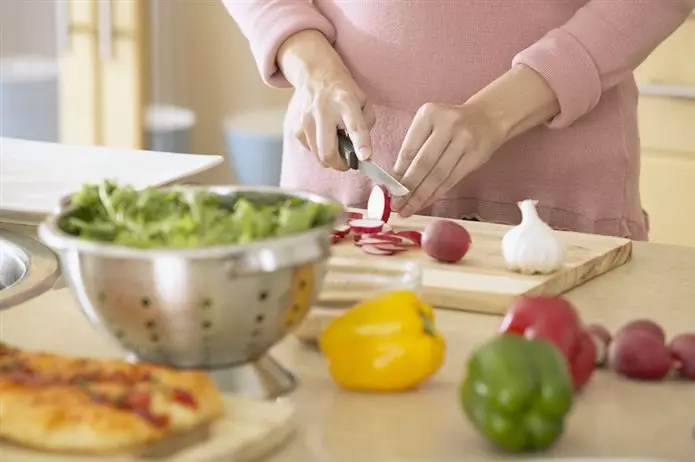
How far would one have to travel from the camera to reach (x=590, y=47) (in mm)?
1657

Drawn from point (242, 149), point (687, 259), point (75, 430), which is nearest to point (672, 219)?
point (242, 149)

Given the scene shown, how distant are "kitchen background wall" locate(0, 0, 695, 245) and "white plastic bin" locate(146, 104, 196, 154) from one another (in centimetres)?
3

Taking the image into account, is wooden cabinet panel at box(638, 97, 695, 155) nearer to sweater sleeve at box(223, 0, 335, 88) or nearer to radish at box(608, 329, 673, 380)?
sweater sleeve at box(223, 0, 335, 88)

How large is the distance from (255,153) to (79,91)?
0.55 metres

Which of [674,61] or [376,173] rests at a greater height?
[674,61]

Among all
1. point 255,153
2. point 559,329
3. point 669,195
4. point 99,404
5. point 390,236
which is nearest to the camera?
point 99,404

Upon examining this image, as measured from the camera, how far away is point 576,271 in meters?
1.37

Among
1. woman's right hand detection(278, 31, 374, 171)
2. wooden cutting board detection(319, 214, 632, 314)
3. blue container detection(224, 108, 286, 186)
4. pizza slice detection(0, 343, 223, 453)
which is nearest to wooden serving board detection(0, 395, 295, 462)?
pizza slice detection(0, 343, 223, 453)

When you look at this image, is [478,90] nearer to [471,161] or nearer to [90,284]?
[471,161]

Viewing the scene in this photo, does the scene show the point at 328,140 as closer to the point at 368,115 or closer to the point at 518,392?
the point at 368,115

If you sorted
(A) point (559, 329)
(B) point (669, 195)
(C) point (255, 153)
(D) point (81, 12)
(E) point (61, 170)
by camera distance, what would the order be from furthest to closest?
1. (C) point (255, 153)
2. (D) point (81, 12)
3. (B) point (669, 195)
4. (E) point (61, 170)
5. (A) point (559, 329)

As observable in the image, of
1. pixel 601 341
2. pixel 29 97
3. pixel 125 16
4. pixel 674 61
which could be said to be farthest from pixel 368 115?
pixel 29 97

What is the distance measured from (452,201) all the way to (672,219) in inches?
57.6

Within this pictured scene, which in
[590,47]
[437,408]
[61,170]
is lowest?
[437,408]
